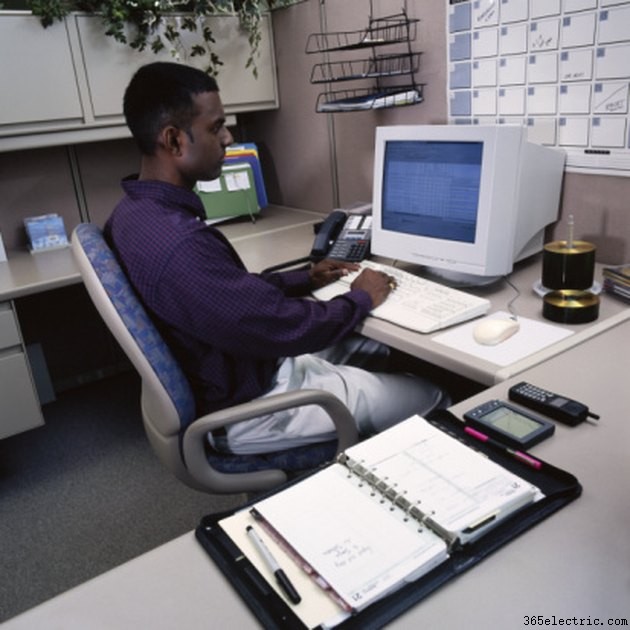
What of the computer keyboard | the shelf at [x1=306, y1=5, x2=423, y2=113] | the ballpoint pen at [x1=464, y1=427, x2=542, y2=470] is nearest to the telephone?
the computer keyboard

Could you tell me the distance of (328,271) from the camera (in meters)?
1.68

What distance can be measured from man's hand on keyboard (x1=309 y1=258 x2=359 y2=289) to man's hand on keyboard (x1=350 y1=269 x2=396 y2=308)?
0.42 feet

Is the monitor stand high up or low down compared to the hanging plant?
down

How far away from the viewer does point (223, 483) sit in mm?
1250

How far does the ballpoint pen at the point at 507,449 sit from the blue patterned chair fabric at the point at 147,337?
0.56 metres

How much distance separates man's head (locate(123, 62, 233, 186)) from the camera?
52.9 inches

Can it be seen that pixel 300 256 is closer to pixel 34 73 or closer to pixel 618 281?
pixel 618 281

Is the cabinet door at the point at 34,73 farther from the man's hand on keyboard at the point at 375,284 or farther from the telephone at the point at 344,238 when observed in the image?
the man's hand on keyboard at the point at 375,284

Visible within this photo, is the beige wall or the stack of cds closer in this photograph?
the stack of cds

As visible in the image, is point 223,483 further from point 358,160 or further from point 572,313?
point 358,160

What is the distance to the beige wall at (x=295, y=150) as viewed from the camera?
1.95 metres

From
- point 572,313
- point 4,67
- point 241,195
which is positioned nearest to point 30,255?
point 4,67

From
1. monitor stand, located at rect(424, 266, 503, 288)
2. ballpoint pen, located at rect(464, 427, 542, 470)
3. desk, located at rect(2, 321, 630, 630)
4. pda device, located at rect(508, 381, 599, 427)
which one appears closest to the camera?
desk, located at rect(2, 321, 630, 630)

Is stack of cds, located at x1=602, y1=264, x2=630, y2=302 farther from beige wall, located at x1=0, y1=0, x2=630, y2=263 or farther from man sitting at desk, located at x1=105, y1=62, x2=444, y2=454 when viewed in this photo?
beige wall, located at x1=0, y1=0, x2=630, y2=263
